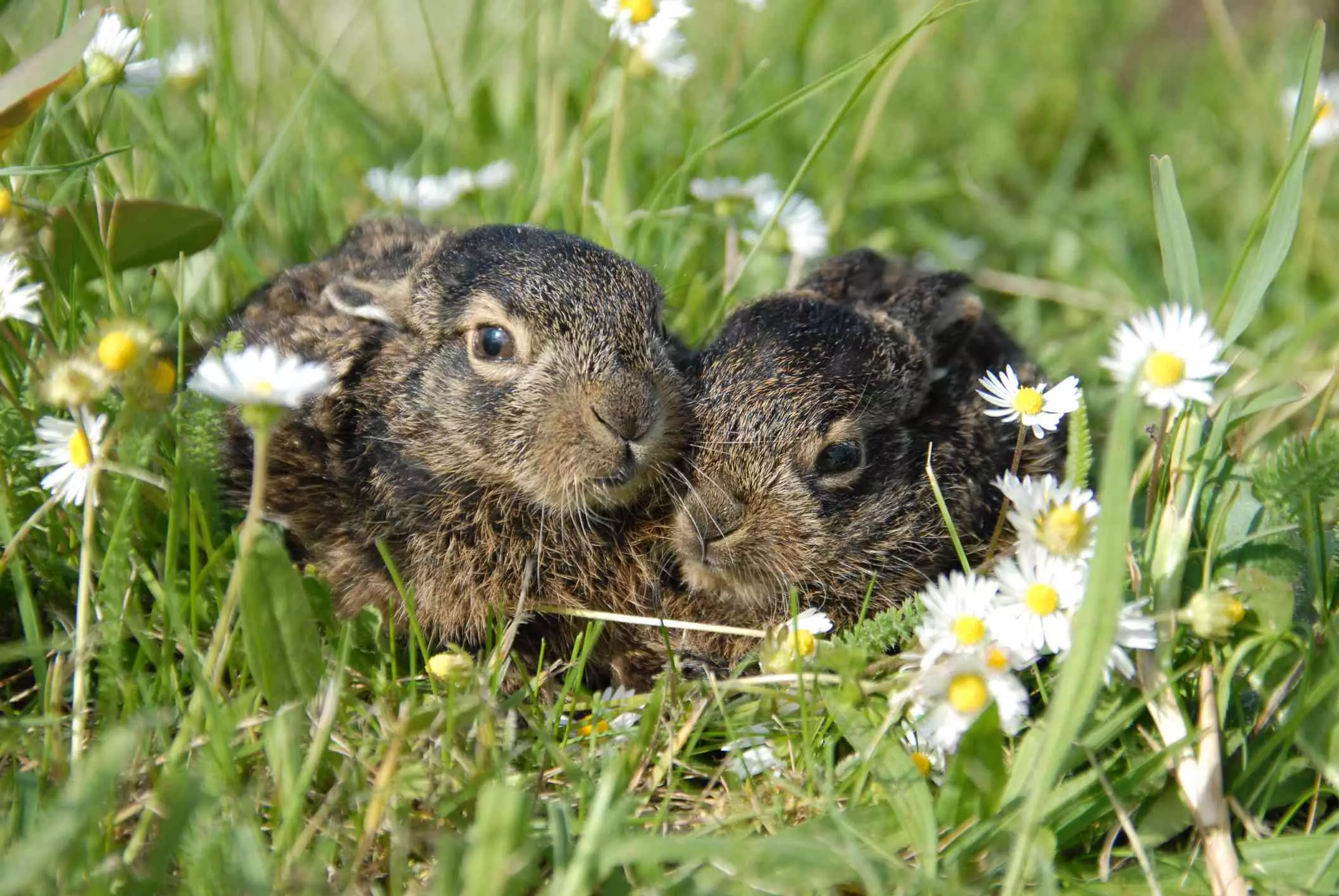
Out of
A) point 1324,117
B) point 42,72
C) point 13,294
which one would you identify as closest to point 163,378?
point 13,294

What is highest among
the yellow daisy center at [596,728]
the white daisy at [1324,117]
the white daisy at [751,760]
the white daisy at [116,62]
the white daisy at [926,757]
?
the white daisy at [1324,117]

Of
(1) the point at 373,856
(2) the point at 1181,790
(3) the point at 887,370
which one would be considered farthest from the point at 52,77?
(2) the point at 1181,790

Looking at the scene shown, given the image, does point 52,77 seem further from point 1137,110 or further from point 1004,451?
point 1137,110

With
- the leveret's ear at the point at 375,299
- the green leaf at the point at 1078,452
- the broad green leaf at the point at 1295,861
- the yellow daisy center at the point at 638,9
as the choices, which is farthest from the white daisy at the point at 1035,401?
the yellow daisy center at the point at 638,9

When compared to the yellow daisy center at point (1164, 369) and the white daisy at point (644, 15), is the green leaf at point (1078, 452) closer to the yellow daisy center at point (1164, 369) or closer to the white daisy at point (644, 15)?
the yellow daisy center at point (1164, 369)

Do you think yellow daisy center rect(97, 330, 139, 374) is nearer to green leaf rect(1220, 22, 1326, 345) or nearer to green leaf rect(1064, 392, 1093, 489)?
green leaf rect(1064, 392, 1093, 489)

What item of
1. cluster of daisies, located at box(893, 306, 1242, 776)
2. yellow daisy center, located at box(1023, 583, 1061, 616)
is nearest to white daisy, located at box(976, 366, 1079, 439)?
cluster of daisies, located at box(893, 306, 1242, 776)
